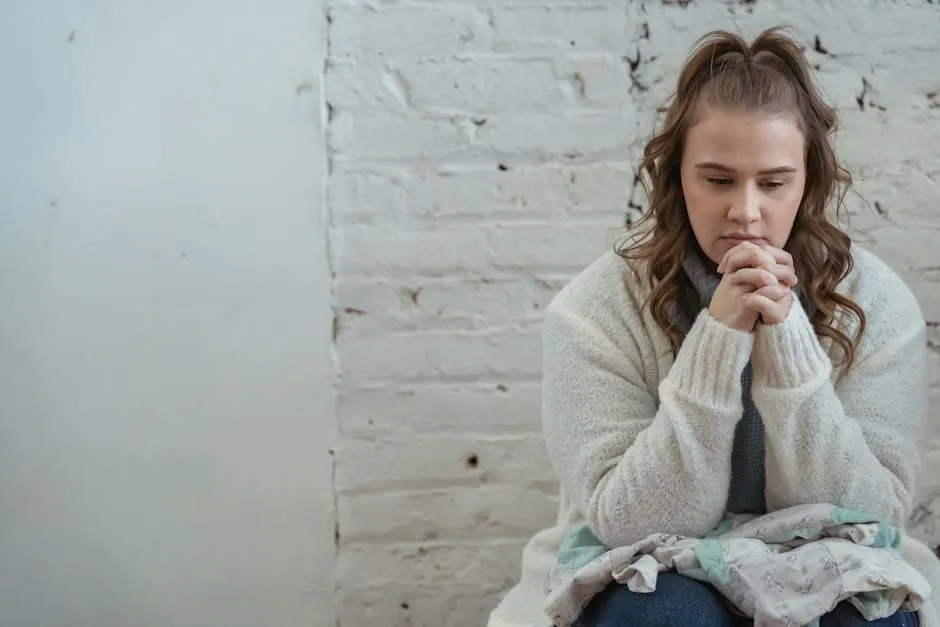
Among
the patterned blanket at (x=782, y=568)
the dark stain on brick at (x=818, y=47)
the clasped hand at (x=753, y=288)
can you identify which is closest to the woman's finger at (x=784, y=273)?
the clasped hand at (x=753, y=288)

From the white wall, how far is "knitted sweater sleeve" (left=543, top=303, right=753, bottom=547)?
1.67 feet

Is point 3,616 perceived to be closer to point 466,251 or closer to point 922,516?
point 466,251

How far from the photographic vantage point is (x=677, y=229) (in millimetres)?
1240

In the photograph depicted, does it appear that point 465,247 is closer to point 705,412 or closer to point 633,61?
point 633,61

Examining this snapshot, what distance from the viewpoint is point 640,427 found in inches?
47.1

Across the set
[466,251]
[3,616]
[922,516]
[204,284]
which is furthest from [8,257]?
[922,516]

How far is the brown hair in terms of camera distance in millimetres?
1177

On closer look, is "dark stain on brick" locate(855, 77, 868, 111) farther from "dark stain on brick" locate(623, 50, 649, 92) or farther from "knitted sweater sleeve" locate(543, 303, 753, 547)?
"knitted sweater sleeve" locate(543, 303, 753, 547)

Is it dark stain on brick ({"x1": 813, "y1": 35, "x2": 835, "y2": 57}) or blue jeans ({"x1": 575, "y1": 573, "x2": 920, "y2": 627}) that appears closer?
blue jeans ({"x1": 575, "y1": 573, "x2": 920, "y2": 627})

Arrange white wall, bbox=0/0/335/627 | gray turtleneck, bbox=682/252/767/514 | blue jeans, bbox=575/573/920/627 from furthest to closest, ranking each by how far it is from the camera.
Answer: white wall, bbox=0/0/335/627 < gray turtleneck, bbox=682/252/767/514 < blue jeans, bbox=575/573/920/627

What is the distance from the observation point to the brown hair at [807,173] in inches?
46.3

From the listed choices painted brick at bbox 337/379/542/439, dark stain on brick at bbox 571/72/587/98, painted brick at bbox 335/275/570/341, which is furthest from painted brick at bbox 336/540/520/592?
dark stain on brick at bbox 571/72/587/98

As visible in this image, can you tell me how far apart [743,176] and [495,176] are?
50cm

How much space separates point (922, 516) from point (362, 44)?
1.10m
